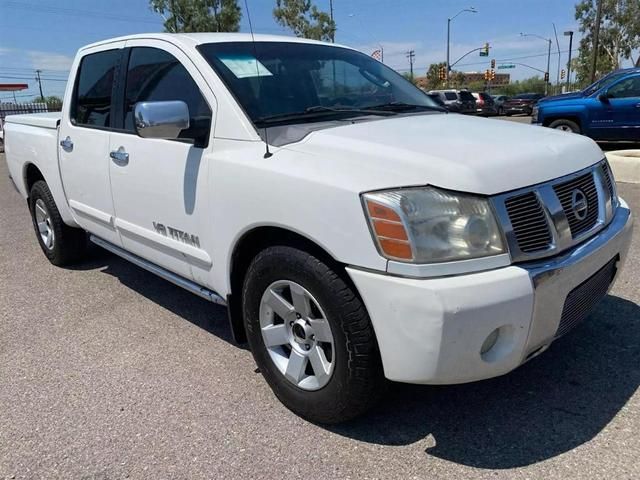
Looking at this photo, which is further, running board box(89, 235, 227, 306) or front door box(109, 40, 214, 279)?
running board box(89, 235, 227, 306)

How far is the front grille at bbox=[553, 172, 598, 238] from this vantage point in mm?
2420

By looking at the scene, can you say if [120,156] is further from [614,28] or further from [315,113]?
[614,28]

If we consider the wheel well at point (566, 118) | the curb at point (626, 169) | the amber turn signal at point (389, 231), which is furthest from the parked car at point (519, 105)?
the amber turn signal at point (389, 231)

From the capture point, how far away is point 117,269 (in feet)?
16.9

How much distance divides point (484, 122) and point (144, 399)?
2.36 m

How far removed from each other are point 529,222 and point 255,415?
156 cm

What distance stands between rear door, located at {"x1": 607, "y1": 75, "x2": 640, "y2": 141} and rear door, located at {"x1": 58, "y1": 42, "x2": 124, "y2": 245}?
10.9m

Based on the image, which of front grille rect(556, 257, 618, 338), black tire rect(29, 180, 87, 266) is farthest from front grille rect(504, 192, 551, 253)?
black tire rect(29, 180, 87, 266)

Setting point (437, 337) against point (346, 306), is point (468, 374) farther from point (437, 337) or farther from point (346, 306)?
point (346, 306)

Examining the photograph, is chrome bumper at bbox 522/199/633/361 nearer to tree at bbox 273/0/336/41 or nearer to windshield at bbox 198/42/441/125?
windshield at bbox 198/42/441/125

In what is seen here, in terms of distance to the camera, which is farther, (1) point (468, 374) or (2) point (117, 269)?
(2) point (117, 269)

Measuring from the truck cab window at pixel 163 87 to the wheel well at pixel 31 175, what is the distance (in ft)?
6.50

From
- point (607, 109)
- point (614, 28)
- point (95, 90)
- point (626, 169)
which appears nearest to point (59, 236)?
point (95, 90)

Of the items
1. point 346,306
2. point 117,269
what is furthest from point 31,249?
point 346,306
